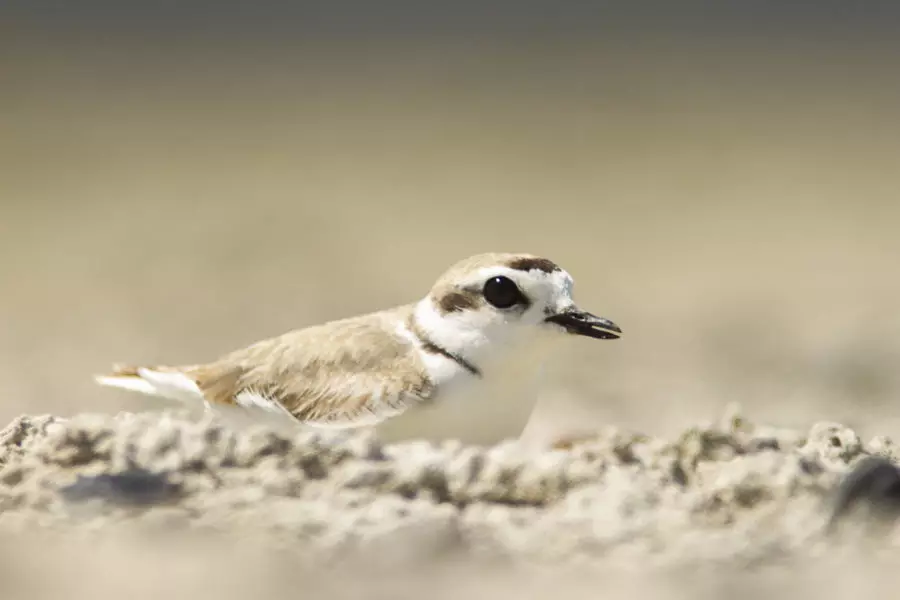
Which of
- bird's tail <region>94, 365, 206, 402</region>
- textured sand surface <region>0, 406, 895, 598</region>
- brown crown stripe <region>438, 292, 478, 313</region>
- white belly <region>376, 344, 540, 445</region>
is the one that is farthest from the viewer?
bird's tail <region>94, 365, 206, 402</region>

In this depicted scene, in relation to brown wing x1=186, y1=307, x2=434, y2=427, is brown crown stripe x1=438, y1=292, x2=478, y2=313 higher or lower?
higher

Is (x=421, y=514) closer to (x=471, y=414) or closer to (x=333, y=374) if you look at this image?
(x=471, y=414)

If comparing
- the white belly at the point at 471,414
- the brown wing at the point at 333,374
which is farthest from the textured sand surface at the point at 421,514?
the brown wing at the point at 333,374

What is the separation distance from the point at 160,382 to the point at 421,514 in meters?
1.45

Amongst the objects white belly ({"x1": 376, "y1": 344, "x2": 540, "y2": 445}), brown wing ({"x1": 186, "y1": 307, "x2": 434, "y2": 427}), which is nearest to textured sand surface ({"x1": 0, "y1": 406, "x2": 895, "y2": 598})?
white belly ({"x1": 376, "y1": 344, "x2": 540, "y2": 445})

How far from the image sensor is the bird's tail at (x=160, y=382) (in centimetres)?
382

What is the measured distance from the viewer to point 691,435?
3234mm

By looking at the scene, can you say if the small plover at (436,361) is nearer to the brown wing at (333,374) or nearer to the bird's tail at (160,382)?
the brown wing at (333,374)

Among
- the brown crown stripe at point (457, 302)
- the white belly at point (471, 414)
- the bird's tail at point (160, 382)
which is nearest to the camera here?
the white belly at point (471, 414)

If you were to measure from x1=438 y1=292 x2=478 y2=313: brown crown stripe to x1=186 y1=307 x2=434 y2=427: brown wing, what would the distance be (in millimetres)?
138

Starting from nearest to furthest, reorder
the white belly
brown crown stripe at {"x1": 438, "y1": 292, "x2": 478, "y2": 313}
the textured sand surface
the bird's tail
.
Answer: the textured sand surface, the white belly, brown crown stripe at {"x1": 438, "y1": 292, "x2": 478, "y2": 313}, the bird's tail

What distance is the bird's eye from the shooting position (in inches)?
135

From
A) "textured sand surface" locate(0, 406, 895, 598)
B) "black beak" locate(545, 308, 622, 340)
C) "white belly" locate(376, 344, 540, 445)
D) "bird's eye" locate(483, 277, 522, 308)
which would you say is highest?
"bird's eye" locate(483, 277, 522, 308)

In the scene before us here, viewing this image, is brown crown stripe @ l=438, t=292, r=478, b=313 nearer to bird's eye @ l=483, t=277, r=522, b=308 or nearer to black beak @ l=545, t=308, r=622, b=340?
bird's eye @ l=483, t=277, r=522, b=308
